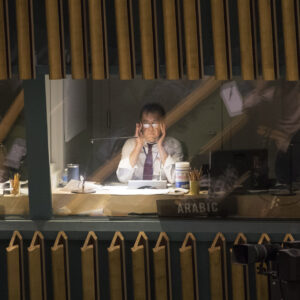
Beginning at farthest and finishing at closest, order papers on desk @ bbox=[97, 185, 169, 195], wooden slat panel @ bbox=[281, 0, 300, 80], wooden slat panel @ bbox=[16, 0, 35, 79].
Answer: papers on desk @ bbox=[97, 185, 169, 195] < wooden slat panel @ bbox=[16, 0, 35, 79] < wooden slat panel @ bbox=[281, 0, 300, 80]

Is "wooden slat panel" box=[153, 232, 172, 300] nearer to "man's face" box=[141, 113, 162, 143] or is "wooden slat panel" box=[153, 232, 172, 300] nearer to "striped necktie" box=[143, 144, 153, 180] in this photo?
"striped necktie" box=[143, 144, 153, 180]

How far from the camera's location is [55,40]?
390 centimetres

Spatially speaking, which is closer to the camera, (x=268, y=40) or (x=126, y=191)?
(x=268, y=40)

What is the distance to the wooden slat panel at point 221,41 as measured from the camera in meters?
3.84

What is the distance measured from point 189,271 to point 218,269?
20cm

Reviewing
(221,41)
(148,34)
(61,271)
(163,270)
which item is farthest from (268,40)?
(61,271)

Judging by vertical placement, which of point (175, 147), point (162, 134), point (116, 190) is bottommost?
point (116, 190)

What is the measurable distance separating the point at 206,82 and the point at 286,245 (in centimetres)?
162

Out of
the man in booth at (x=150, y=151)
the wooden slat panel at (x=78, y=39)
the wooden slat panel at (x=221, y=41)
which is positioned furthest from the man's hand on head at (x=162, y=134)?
the wooden slat panel at (x=78, y=39)

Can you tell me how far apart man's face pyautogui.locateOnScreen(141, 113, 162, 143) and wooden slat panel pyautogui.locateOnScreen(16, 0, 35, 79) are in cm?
85

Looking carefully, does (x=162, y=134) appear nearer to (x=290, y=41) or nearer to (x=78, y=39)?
(x=78, y=39)

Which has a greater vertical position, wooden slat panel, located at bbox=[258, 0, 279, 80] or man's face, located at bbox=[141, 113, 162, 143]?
wooden slat panel, located at bbox=[258, 0, 279, 80]

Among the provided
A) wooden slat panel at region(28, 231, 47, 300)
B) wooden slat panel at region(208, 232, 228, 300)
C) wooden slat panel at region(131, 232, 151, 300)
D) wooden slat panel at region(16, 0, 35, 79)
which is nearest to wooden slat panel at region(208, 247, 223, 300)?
wooden slat panel at region(208, 232, 228, 300)

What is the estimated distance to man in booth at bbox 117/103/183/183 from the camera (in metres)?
4.13
